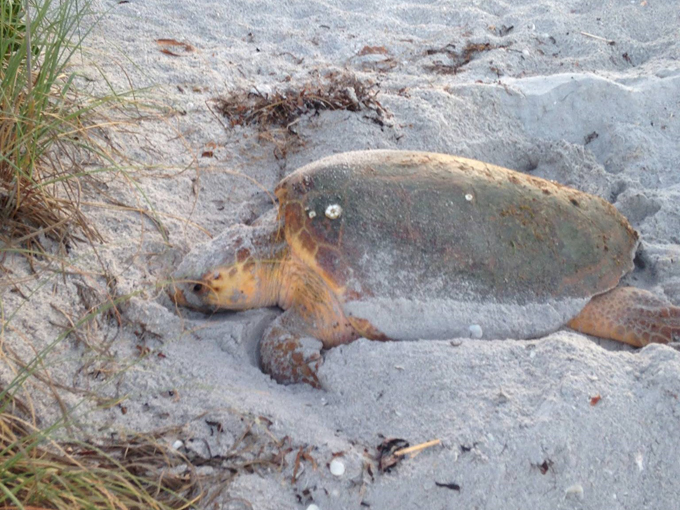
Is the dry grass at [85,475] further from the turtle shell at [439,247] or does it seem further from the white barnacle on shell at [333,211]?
the white barnacle on shell at [333,211]

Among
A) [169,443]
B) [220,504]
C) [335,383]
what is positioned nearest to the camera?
[220,504]

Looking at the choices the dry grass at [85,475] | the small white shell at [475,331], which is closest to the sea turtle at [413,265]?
the small white shell at [475,331]

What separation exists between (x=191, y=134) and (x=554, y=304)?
1742mm

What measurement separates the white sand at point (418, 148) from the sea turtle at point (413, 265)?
0.10m

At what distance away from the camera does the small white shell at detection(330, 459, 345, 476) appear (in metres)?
1.32

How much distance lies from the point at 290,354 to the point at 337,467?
47 cm

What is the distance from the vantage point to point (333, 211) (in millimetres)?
1836

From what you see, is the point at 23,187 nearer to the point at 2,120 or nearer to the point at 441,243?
the point at 2,120

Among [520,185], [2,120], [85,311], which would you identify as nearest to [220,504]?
[85,311]

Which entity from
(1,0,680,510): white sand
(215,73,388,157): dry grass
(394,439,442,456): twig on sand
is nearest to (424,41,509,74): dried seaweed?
(1,0,680,510): white sand

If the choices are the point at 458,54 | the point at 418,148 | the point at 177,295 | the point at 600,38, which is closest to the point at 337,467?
the point at 177,295

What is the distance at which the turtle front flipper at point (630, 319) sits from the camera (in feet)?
6.06

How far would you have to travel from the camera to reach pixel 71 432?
131cm

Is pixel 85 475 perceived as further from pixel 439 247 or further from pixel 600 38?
pixel 600 38
